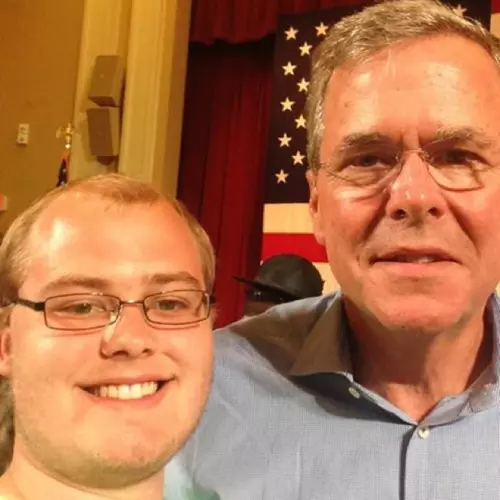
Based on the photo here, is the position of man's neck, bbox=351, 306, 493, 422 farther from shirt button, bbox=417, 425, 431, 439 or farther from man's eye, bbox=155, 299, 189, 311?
man's eye, bbox=155, 299, 189, 311

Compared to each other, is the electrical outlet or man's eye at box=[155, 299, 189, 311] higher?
the electrical outlet

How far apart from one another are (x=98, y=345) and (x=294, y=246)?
224 centimetres

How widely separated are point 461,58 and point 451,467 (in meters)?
0.57

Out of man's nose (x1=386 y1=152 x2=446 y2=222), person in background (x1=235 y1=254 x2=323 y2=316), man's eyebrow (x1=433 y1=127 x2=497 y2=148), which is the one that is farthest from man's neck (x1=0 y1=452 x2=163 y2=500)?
person in background (x1=235 y1=254 x2=323 y2=316)

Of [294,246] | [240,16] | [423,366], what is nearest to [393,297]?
[423,366]

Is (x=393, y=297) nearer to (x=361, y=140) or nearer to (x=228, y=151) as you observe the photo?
(x=361, y=140)

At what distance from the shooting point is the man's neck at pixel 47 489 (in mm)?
955

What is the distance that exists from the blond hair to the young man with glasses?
0.33 metres

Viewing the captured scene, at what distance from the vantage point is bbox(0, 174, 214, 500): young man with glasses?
0.93 meters

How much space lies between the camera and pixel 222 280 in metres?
3.71

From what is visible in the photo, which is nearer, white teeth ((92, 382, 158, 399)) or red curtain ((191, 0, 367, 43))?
white teeth ((92, 382, 158, 399))

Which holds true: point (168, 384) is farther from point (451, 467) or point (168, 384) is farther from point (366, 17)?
point (366, 17)

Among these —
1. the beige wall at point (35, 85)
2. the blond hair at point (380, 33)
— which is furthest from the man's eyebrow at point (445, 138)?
the beige wall at point (35, 85)

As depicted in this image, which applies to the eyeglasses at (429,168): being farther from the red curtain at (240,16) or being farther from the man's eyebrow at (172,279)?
the red curtain at (240,16)
